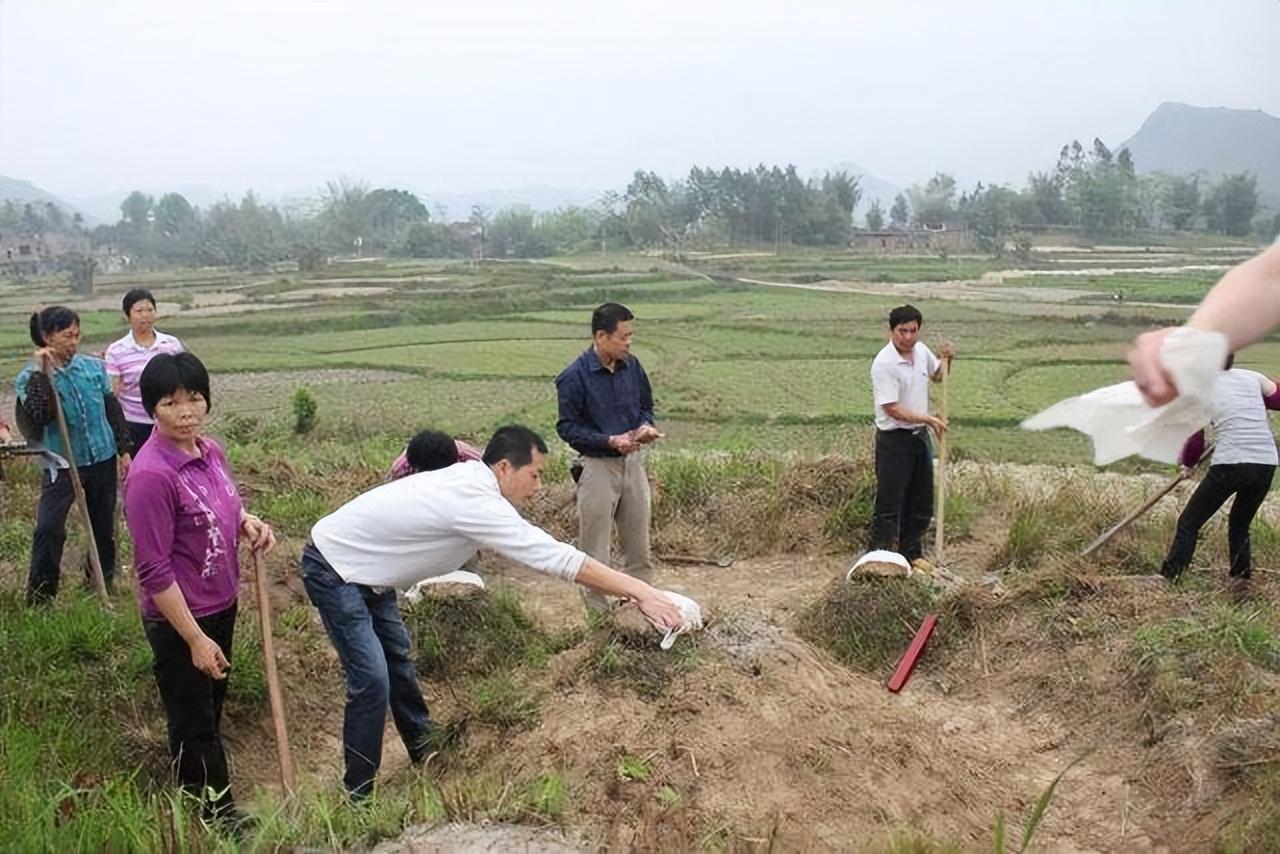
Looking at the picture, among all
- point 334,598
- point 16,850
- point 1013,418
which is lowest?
point 1013,418

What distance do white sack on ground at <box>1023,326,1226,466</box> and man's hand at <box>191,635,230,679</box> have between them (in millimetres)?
2341

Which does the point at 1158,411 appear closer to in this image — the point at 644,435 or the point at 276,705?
the point at 276,705

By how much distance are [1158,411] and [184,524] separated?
2.56 m

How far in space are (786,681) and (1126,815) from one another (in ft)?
3.66

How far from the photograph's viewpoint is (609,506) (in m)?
4.78

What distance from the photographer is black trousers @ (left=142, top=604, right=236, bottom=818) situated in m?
2.90

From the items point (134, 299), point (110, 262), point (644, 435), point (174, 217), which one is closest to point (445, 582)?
point (644, 435)

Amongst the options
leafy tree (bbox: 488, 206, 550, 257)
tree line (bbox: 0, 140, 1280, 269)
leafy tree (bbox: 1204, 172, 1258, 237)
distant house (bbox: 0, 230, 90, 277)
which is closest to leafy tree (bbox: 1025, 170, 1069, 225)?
tree line (bbox: 0, 140, 1280, 269)

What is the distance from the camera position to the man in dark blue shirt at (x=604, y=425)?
464 centimetres

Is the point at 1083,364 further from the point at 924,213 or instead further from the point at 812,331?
the point at 924,213

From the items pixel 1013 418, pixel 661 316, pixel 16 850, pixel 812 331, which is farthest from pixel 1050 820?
pixel 661 316

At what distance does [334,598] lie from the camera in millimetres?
3113

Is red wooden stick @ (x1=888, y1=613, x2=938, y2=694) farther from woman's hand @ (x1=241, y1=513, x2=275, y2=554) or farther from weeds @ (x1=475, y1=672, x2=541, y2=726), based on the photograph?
woman's hand @ (x1=241, y1=513, x2=275, y2=554)

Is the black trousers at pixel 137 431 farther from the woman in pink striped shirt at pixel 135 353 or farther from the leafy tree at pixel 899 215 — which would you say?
the leafy tree at pixel 899 215
